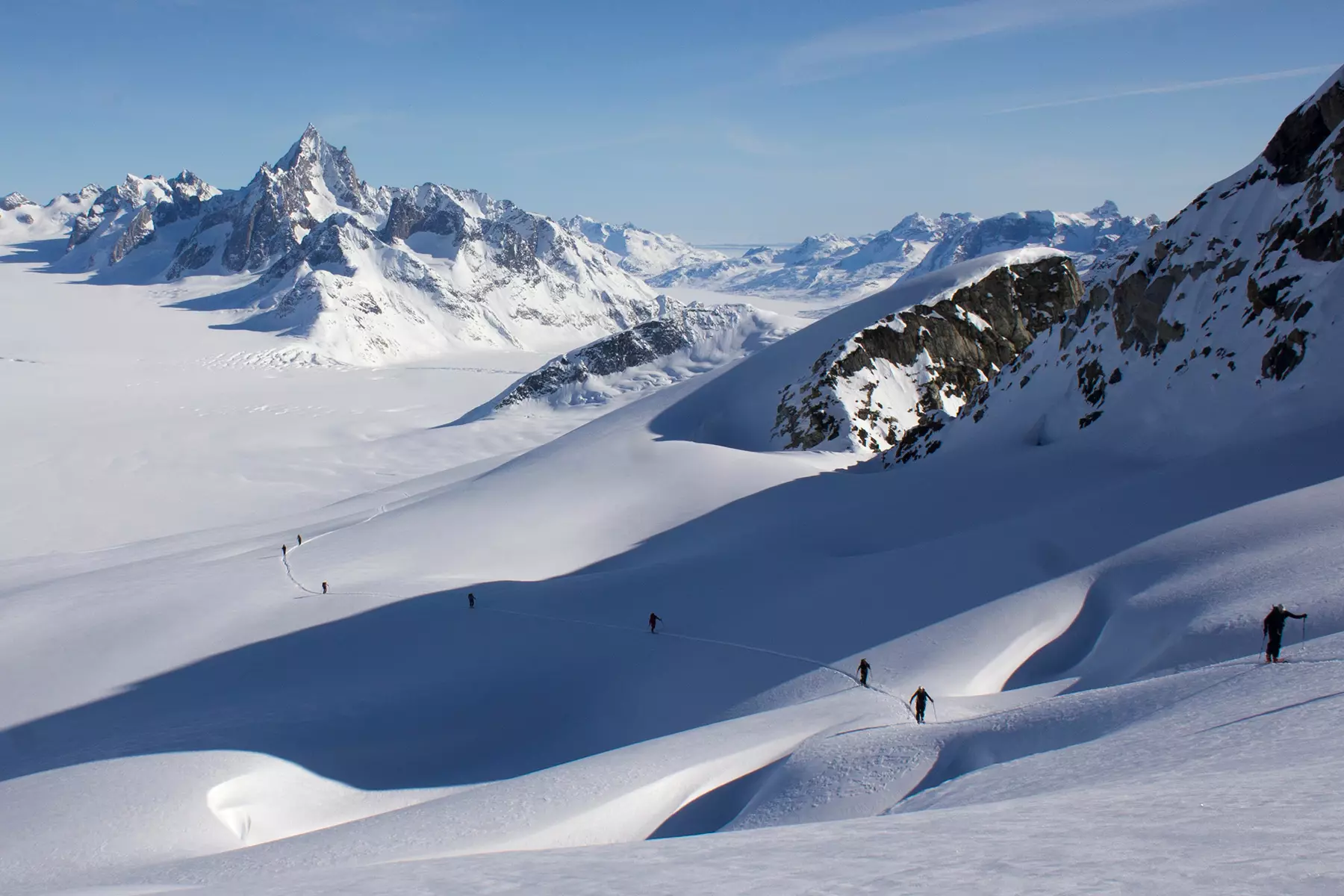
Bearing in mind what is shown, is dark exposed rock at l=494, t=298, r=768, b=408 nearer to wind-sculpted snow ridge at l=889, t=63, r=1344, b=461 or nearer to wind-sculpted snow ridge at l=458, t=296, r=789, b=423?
wind-sculpted snow ridge at l=458, t=296, r=789, b=423

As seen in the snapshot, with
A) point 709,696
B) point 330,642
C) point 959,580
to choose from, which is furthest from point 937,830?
point 330,642

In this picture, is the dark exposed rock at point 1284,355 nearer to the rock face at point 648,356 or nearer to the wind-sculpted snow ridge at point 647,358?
the wind-sculpted snow ridge at point 647,358

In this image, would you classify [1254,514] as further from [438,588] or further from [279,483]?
[279,483]

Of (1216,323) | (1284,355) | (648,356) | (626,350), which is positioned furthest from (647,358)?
(1284,355)

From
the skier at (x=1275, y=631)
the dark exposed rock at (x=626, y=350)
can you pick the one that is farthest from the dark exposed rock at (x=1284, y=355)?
the dark exposed rock at (x=626, y=350)

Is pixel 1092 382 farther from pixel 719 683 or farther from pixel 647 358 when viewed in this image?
pixel 647 358

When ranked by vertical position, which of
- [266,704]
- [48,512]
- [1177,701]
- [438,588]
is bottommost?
[1177,701]
